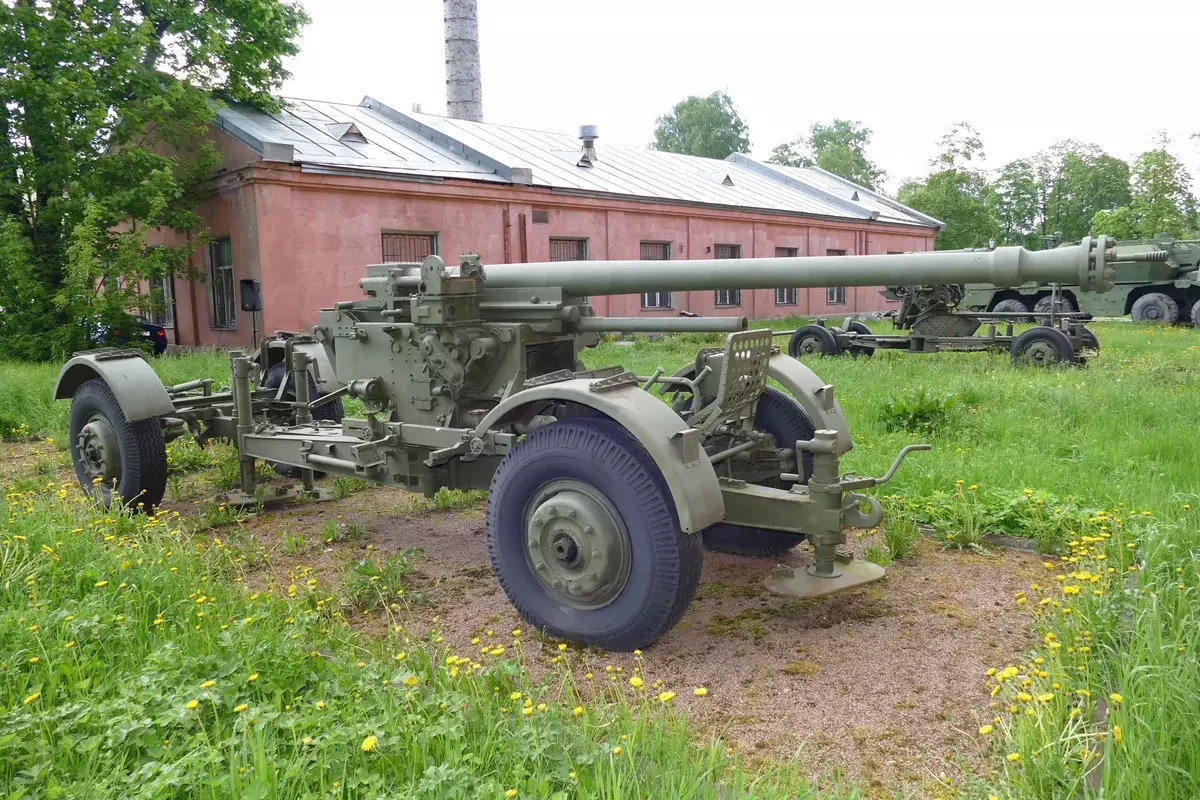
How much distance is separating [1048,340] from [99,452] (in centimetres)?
1114

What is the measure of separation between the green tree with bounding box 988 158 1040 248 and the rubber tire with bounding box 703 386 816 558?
191 feet

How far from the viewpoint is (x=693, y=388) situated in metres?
4.62

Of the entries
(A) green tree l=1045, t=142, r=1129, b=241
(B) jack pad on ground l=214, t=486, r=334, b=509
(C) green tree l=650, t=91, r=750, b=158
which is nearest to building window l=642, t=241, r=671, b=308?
(B) jack pad on ground l=214, t=486, r=334, b=509

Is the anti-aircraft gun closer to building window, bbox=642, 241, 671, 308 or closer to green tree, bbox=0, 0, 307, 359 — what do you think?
green tree, bbox=0, 0, 307, 359

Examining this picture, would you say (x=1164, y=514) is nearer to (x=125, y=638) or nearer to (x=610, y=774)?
(x=610, y=774)

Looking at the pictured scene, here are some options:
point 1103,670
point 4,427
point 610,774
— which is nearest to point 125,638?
point 610,774

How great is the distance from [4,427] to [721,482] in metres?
8.72

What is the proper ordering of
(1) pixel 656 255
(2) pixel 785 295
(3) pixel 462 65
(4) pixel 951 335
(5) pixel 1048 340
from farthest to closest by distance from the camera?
(3) pixel 462 65 < (2) pixel 785 295 < (1) pixel 656 255 < (4) pixel 951 335 < (5) pixel 1048 340

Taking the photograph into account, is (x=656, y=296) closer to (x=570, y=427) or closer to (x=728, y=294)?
(x=728, y=294)

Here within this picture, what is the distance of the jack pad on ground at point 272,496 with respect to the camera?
20.7 ft

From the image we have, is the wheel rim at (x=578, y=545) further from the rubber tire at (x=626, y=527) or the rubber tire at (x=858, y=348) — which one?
the rubber tire at (x=858, y=348)

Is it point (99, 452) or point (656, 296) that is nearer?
point (99, 452)

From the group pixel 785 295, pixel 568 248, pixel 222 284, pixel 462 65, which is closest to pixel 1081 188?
pixel 785 295

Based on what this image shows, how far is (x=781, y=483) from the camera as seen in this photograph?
4.98m
